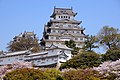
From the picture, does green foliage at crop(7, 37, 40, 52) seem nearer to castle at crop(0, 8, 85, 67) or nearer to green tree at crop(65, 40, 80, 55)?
castle at crop(0, 8, 85, 67)

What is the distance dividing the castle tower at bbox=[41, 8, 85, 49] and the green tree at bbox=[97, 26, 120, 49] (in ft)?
26.2

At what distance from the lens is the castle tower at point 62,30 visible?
4638 cm

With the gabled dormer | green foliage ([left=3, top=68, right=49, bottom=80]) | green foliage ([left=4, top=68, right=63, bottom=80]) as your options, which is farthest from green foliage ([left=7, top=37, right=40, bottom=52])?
green foliage ([left=3, top=68, right=49, bottom=80])

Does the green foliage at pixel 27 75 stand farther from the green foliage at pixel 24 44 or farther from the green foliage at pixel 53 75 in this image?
the green foliage at pixel 24 44

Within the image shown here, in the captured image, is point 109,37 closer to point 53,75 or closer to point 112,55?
point 112,55

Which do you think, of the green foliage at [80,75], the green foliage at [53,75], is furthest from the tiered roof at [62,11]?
the green foliage at [53,75]

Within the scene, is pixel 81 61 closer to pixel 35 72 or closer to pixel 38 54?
pixel 38 54

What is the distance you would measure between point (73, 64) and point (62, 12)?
20657 millimetres

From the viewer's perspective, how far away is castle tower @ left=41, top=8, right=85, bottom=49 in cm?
4638

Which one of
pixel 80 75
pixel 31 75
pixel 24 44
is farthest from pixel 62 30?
pixel 31 75

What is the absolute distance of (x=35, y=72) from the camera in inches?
885

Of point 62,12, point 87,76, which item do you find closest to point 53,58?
point 87,76

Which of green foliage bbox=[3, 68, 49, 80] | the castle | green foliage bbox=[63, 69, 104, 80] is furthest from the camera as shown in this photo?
the castle

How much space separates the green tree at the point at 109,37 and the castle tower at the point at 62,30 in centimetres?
799
